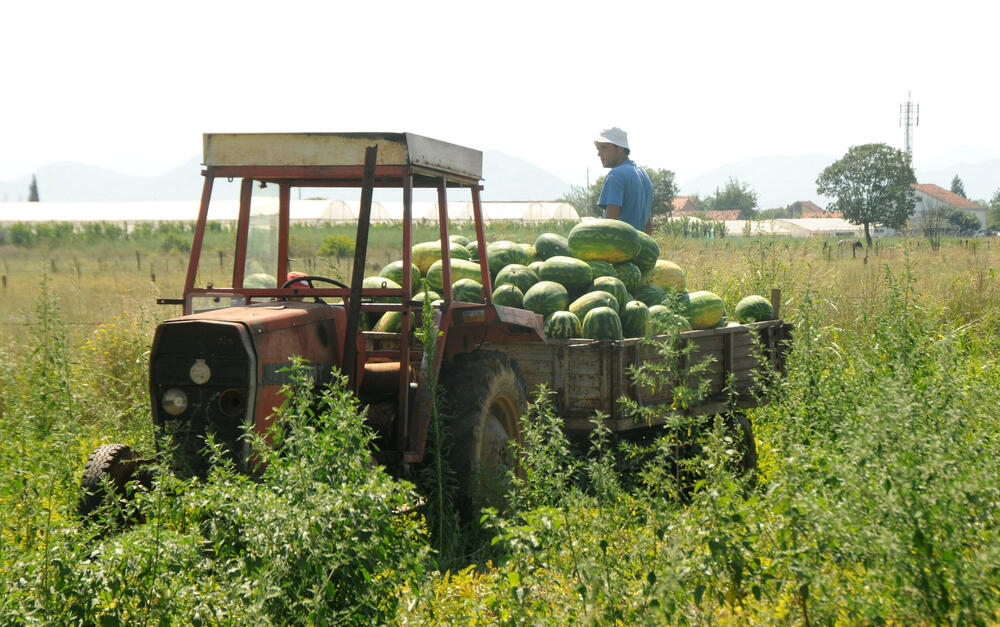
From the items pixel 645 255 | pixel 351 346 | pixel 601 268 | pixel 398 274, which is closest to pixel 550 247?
pixel 601 268

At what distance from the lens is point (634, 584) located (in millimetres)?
3432

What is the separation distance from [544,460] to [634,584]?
737 millimetres

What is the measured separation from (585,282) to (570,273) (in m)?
0.16

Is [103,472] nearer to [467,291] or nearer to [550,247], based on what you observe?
[467,291]

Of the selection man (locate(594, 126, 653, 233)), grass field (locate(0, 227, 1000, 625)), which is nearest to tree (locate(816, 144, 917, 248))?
man (locate(594, 126, 653, 233))

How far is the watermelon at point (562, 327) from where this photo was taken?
21.7 feet

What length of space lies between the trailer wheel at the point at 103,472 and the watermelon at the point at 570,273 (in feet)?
12.1

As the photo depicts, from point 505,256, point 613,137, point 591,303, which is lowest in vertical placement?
point 591,303

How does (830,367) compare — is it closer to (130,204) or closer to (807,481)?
(807,481)

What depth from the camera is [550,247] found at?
788cm

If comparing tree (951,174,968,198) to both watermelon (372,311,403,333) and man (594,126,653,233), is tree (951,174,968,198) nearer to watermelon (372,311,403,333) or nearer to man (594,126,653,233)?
man (594,126,653,233)

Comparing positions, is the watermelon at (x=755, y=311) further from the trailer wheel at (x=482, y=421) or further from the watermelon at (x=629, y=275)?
the trailer wheel at (x=482, y=421)

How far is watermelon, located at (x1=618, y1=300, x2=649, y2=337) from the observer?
22.9ft

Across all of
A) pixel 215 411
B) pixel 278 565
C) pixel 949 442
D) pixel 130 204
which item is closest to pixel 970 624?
pixel 949 442
